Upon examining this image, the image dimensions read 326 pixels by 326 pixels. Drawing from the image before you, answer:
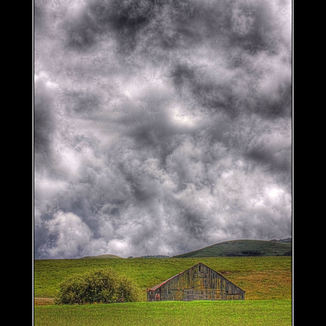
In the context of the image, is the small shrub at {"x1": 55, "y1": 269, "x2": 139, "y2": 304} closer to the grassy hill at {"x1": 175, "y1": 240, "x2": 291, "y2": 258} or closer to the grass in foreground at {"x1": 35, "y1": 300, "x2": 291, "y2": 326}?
the grass in foreground at {"x1": 35, "y1": 300, "x2": 291, "y2": 326}

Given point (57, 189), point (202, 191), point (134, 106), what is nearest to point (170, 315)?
point (202, 191)

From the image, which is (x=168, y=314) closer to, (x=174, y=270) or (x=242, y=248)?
(x=174, y=270)

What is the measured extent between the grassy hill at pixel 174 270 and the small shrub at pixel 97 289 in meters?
0.08

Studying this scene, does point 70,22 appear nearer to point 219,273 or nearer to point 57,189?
point 57,189

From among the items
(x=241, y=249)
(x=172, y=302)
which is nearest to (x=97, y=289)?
(x=172, y=302)

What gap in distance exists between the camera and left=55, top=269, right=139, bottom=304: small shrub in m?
3.19

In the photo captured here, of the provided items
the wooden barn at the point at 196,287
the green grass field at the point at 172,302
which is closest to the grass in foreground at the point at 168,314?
the green grass field at the point at 172,302

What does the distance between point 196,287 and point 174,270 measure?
0.26m

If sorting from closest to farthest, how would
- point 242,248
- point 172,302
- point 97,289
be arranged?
point 172,302 → point 242,248 → point 97,289

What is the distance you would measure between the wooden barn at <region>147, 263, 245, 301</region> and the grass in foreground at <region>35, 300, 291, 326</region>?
10cm

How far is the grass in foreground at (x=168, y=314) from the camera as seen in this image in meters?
2.78

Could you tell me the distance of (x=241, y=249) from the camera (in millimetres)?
3184
